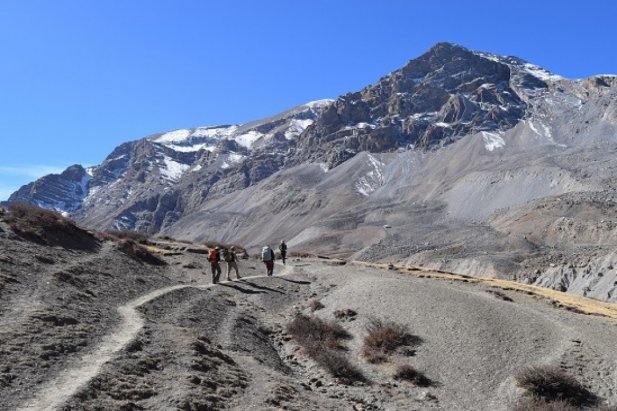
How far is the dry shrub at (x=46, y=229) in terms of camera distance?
98.0 ft

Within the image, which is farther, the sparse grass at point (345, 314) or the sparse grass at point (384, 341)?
the sparse grass at point (345, 314)

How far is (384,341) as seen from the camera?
1970cm

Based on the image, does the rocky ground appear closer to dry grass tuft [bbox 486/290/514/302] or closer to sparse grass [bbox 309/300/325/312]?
sparse grass [bbox 309/300/325/312]

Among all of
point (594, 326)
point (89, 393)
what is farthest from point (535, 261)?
point (89, 393)

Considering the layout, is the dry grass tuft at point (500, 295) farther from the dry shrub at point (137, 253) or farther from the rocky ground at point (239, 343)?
the dry shrub at point (137, 253)

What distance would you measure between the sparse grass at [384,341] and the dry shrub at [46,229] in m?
18.5

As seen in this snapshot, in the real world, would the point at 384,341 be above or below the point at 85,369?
below

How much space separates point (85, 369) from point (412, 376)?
9208mm

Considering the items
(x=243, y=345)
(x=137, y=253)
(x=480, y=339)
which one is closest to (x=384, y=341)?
(x=480, y=339)

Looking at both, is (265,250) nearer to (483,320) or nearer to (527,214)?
(483,320)

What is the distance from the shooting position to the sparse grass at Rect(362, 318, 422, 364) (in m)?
19.1

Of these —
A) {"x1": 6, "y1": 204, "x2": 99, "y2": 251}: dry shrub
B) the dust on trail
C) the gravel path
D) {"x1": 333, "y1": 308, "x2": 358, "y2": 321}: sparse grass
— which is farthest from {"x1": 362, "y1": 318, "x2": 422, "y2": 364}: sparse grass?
{"x1": 6, "y1": 204, "x2": 99, "y2": 251}: dry shrub

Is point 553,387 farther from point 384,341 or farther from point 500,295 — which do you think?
point 500,295

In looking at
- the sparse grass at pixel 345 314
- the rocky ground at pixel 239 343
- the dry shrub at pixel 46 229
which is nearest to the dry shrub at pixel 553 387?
the rocky ground at pixel 239 343
